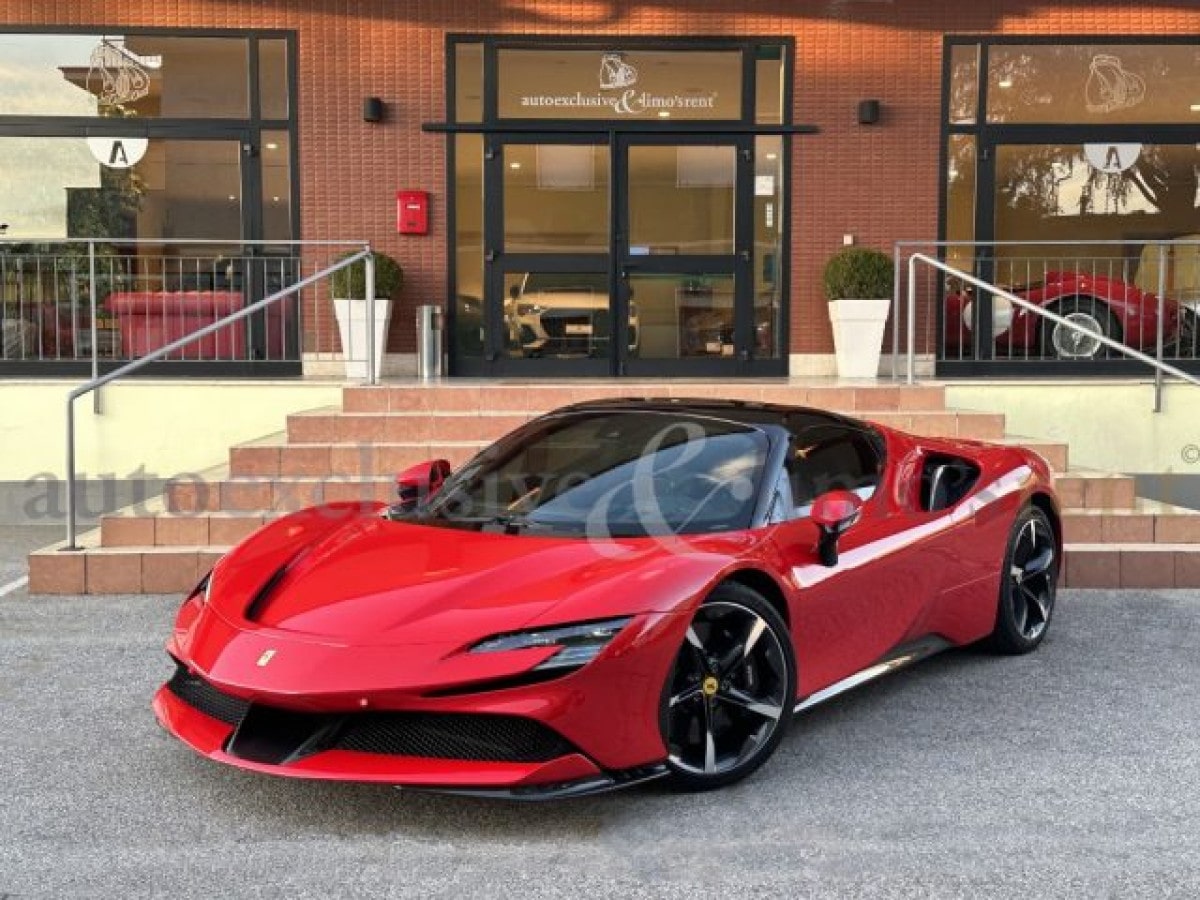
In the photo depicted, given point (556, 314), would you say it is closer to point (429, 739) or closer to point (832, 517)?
point (832, 517)

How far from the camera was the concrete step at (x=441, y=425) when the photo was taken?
863 centimetres

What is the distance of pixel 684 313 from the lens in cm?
1172

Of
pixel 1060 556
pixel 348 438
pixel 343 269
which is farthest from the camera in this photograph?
pixel 343 269

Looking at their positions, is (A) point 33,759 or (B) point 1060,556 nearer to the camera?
(A) point 33,759

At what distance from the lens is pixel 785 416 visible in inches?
204

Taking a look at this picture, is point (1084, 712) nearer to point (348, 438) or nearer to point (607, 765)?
point (607, 765)

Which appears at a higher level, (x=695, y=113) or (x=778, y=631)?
(x=695, y=113)

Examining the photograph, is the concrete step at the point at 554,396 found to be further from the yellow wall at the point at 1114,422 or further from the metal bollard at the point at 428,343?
the metal bollard at the point at 428,343

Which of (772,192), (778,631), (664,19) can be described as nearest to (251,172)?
(664,19)

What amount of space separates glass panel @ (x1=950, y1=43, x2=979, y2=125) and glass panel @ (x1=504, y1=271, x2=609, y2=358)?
141 inches

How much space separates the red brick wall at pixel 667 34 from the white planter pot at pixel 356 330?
0.50 metres

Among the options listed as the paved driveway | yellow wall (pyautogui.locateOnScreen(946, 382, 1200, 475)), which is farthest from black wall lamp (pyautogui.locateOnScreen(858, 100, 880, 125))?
Answer: the paved driveway

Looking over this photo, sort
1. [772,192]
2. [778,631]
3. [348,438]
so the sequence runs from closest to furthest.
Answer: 1. [778,631]
2. [348,438]
3. [772,192]

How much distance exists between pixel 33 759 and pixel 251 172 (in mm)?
8040
